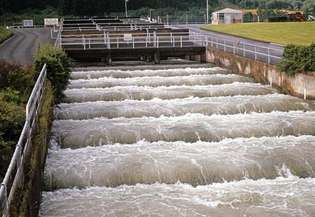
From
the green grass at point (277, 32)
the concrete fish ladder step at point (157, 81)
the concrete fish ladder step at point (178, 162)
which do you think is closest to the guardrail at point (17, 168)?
the concrete fish ladder step at point (178, 162)

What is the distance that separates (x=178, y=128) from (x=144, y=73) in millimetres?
13297

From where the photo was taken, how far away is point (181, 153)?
56.0 feet

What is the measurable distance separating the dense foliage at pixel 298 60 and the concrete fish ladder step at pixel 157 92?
4.89ft

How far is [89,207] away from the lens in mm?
13477

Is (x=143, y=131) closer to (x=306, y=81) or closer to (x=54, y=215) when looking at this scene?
(x=54, y=215)

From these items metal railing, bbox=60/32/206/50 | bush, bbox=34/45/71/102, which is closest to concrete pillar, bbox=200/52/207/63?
metal railing, bbox=60/32/206/50

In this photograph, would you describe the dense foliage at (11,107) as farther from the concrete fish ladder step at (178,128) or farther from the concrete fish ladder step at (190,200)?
the concrete fish ladder step at (178,128)

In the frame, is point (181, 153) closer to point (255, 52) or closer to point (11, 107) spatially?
point (11, 107)

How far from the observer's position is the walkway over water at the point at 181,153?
1365 centimetres

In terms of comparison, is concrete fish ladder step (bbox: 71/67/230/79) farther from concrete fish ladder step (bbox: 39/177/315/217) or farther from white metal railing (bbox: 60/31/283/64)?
concrete fish ladder step (bbox: 39/177/315/217)

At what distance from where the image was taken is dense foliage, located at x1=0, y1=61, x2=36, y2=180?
496 inches

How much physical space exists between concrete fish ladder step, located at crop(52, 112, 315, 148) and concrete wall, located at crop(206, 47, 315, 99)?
3216 millimetres

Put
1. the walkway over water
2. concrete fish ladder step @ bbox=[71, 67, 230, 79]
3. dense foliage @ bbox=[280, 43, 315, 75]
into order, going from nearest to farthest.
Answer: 1. the walkway over water
2. dense foliage @ bbox=[280, 43, 315, 75]
3. concrete fish ladder step @ bbox=[71, 67, 230, 79]

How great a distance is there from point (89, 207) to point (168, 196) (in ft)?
6.73
